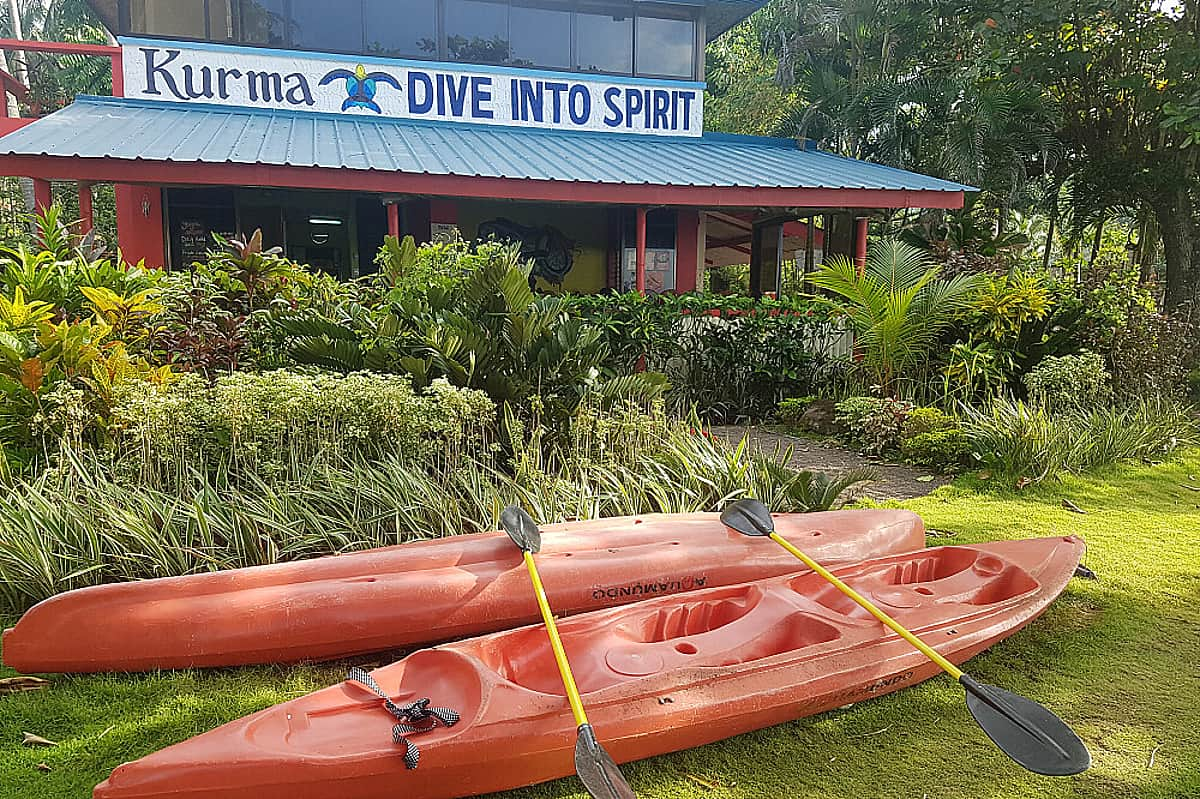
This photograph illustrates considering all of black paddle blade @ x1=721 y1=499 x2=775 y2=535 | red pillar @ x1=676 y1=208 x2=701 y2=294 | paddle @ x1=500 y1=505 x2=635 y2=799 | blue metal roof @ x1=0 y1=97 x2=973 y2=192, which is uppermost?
blue metal roof @ x1=0 y1=97 x2=973 y2=192

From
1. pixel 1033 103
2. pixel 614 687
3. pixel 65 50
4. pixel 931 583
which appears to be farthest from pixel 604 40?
pixel 614 687

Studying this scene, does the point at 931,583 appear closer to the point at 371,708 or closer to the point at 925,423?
the point at 371,708

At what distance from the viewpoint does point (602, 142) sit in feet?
44.3

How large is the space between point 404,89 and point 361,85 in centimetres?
65

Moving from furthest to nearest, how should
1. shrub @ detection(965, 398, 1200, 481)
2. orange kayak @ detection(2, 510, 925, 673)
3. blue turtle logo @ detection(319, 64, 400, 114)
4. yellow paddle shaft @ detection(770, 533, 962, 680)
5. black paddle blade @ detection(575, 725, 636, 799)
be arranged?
1. blue turtle logo @ detection(319, 64, 400, 114)
2. shrub @ detection(965, 398, 1200, 481)
3. orange kayak @ detection(2, 510, 925, 673)
4. yellow paddle shaft @ detection(770, 533, 962, 680)
5. black paddle blade @ detection(575, 725, 636, 799)

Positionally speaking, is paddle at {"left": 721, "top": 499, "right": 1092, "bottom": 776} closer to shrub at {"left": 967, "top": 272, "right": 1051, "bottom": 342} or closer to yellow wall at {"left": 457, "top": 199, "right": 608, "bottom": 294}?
shrub at {"left": 967, "top": 272, "right": 1051, "bottom": 342}

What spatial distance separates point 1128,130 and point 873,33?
494 centimetres

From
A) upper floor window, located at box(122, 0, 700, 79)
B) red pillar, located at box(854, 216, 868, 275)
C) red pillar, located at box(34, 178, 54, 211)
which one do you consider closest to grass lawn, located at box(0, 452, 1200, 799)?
red pillar, located at box(34, 178, 54, 211)

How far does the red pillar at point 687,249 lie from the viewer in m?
14.4

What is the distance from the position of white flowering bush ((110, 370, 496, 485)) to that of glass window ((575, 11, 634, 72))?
1022cm

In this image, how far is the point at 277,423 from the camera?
4.96 m

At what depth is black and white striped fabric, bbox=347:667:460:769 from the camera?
255cm

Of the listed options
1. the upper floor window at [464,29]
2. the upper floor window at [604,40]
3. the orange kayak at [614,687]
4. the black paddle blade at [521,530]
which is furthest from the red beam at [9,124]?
the orange kayak at [614,687]

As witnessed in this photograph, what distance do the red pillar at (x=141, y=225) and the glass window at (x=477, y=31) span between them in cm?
500
